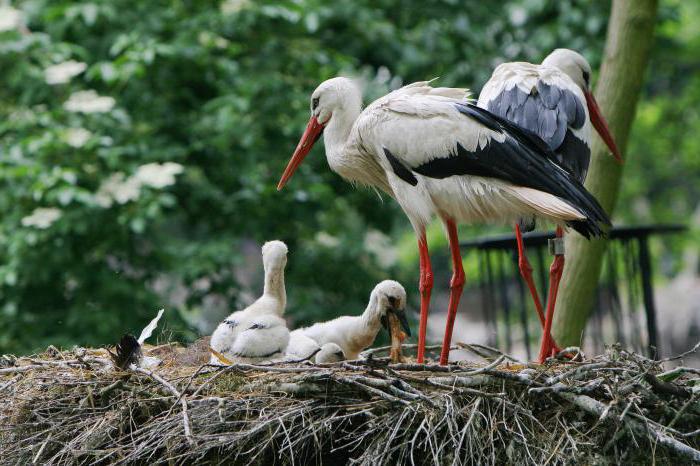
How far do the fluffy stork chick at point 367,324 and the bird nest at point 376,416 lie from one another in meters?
1.00

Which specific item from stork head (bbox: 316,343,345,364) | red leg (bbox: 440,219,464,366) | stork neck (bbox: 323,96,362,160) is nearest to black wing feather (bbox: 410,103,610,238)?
red leg (bbox: 440,219,464,366)

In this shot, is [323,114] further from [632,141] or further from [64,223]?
[632,141]

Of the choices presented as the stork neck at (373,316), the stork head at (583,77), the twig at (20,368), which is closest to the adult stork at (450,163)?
the stork neck at (373,316)

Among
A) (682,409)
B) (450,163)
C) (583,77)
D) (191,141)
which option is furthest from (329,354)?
(191,141)

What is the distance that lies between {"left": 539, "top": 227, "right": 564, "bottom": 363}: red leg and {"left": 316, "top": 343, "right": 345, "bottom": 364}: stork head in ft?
3.30

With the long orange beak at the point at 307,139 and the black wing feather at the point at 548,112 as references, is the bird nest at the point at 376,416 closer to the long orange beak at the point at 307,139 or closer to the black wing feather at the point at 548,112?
the black wing feather at the point at 548,112

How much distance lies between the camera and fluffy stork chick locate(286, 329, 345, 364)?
17.5ft

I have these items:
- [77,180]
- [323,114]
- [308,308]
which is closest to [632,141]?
[308,308]

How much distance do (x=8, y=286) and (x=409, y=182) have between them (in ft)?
13.6

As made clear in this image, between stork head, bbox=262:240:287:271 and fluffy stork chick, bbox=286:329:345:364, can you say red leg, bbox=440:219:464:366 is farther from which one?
stork head, bbox=262:240:287:271

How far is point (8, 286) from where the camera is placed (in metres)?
8.15

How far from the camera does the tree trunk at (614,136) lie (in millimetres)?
6449

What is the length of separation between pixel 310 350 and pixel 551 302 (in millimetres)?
1268

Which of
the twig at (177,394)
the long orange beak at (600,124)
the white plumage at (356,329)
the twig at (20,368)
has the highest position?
the long orange beak at (600,124)
